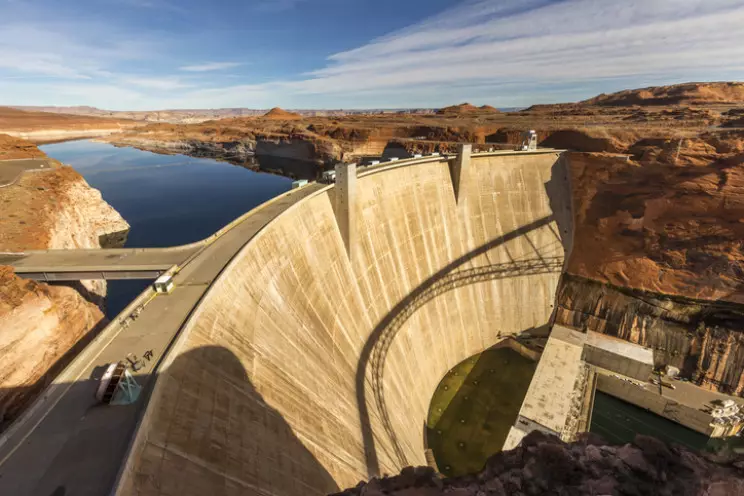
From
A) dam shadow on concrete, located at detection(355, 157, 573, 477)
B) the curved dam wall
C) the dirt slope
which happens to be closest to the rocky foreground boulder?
the curved dam wall

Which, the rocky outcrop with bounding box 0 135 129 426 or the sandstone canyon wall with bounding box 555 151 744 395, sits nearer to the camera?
the rocky outcrop with bounding box 0 135 129 426

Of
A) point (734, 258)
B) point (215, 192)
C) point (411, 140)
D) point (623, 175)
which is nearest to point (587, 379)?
point (734, 258)

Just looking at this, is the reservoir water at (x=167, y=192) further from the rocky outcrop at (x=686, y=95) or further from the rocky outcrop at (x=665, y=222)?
the rocky outcrop at (x=686, y=95)

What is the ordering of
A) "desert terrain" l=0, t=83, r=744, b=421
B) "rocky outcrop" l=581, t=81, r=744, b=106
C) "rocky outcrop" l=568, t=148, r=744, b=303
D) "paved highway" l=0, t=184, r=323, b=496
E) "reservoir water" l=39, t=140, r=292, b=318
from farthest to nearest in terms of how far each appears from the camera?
"rocky outcrop" l=581, t=81, r=744, b=106
"reservoir water" l=39, t=140, r=292, b=318
"rocky outcrop" l=568, t=148, r=744, b=303
"desert terrain" l=0, t=83, r=744, b=421
"paved highway" l=0, t=184, r=323, b=496

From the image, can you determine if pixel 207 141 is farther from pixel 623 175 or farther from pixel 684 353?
pixel 684 353

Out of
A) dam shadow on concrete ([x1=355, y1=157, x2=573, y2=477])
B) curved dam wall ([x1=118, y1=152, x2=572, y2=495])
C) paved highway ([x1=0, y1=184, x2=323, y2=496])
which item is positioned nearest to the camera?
paved highway ([x1=0, y1=184, x2=323, y2=496])

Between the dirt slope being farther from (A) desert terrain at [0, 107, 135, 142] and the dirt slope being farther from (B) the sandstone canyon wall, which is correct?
(B) the sandstone canyon wall

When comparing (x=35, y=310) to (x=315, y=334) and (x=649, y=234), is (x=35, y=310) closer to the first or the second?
(x=315, y=334)
